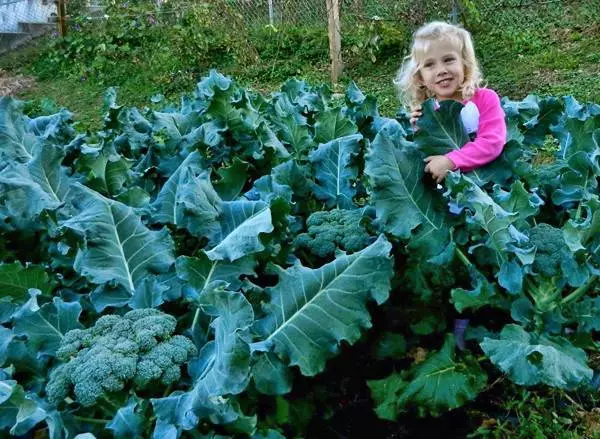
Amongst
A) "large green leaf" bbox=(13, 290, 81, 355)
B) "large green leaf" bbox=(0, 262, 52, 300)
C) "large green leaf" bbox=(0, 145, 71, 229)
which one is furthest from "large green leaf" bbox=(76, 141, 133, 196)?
"large green leaf" bbox=(13, 290, 81, 355)

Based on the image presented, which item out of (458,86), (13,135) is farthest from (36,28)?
(458,86)

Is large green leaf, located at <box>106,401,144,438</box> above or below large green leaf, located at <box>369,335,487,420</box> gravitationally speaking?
above

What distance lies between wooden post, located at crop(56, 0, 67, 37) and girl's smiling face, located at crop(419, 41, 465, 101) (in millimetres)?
12086

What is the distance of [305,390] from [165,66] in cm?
989

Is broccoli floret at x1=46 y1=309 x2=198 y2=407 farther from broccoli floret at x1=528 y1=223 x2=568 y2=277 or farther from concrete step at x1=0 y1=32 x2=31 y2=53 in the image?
concrete step at x1=0 y1=32 x2=31 y2=53

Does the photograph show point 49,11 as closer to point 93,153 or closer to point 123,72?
point 123,72

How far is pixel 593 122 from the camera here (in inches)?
111

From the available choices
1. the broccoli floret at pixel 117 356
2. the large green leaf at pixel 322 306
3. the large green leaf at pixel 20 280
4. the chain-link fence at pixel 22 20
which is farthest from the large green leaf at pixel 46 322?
the chain-link fence at pixel 22 20

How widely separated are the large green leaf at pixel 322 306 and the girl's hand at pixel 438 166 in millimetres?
442

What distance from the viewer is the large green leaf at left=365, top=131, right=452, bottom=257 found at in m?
2.32

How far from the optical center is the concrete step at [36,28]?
46.7ft

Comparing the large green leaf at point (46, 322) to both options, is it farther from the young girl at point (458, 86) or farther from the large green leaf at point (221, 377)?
the young girl at point (458, 86)

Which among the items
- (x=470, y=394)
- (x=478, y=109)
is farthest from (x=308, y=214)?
(x=470, y=394)

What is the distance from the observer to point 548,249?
7.73ft
